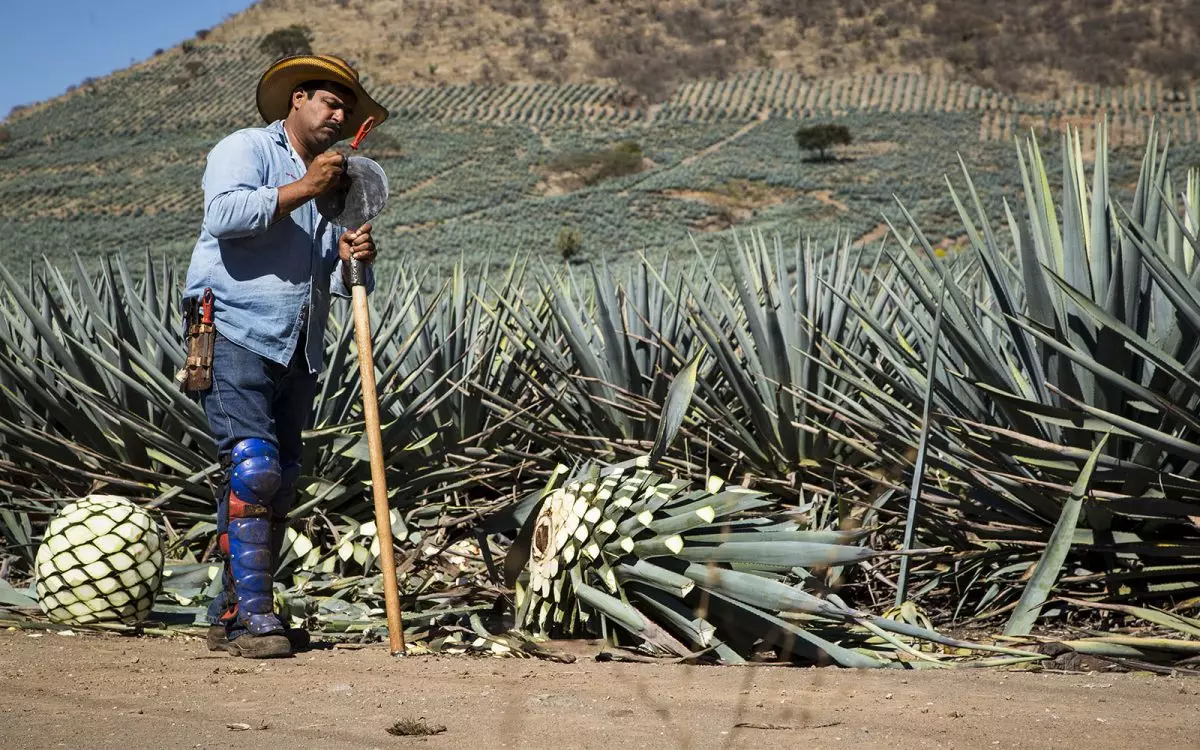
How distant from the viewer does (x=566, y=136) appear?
5919cm

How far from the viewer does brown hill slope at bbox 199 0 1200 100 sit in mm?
67438

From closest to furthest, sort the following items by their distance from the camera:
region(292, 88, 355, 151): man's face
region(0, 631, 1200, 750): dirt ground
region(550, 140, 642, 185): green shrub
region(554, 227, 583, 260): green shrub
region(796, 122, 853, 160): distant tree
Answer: region(0, 631, 1200, 750): dirt ground → region(292, 88, 355, 151): man's face → region(554, 227, 583, 260): green shrub → region(550, 140, 642, 185): green shrub → region(796, 122, 853, 160): distant tree

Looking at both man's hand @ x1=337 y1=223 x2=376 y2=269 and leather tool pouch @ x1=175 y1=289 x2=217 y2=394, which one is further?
man's hand @ x1=337 y1=223 x2=376 y2=269

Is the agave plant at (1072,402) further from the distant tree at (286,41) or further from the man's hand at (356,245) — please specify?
the distant tree at (286,41)

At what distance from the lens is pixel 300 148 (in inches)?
131

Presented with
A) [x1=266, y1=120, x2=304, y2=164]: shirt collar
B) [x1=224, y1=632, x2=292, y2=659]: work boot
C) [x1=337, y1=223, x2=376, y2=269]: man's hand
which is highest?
[x1=266, y1=120, x2=304, y2=164]: shirt collar

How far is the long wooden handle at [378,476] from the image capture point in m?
3.00

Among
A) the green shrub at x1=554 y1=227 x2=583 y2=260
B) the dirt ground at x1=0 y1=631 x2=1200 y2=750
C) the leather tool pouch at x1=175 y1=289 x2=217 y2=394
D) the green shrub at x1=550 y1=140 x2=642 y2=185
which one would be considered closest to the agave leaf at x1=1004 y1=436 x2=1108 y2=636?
the dirt ground at x1=0 y1=631 x2=1200 y2=750

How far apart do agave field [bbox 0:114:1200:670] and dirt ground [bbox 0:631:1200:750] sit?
0.22 meters

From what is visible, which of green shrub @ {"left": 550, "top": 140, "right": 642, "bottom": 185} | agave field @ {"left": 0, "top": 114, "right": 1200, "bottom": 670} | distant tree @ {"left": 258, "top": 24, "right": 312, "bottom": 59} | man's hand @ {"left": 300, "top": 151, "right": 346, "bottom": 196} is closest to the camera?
agave field @ {"left": 0, "top": 114, "right": 1200, "bottom": 670}

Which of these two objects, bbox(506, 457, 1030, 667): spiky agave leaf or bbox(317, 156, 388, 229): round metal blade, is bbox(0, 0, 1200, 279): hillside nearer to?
bbox(317, 156, 388, 229): round metal blade

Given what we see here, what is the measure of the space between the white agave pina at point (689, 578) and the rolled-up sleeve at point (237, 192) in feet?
3.27

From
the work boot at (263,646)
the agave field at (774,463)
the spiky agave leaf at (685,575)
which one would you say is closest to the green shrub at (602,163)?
the agave field at (774,463)

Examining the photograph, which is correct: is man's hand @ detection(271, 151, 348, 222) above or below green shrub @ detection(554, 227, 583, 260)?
above
